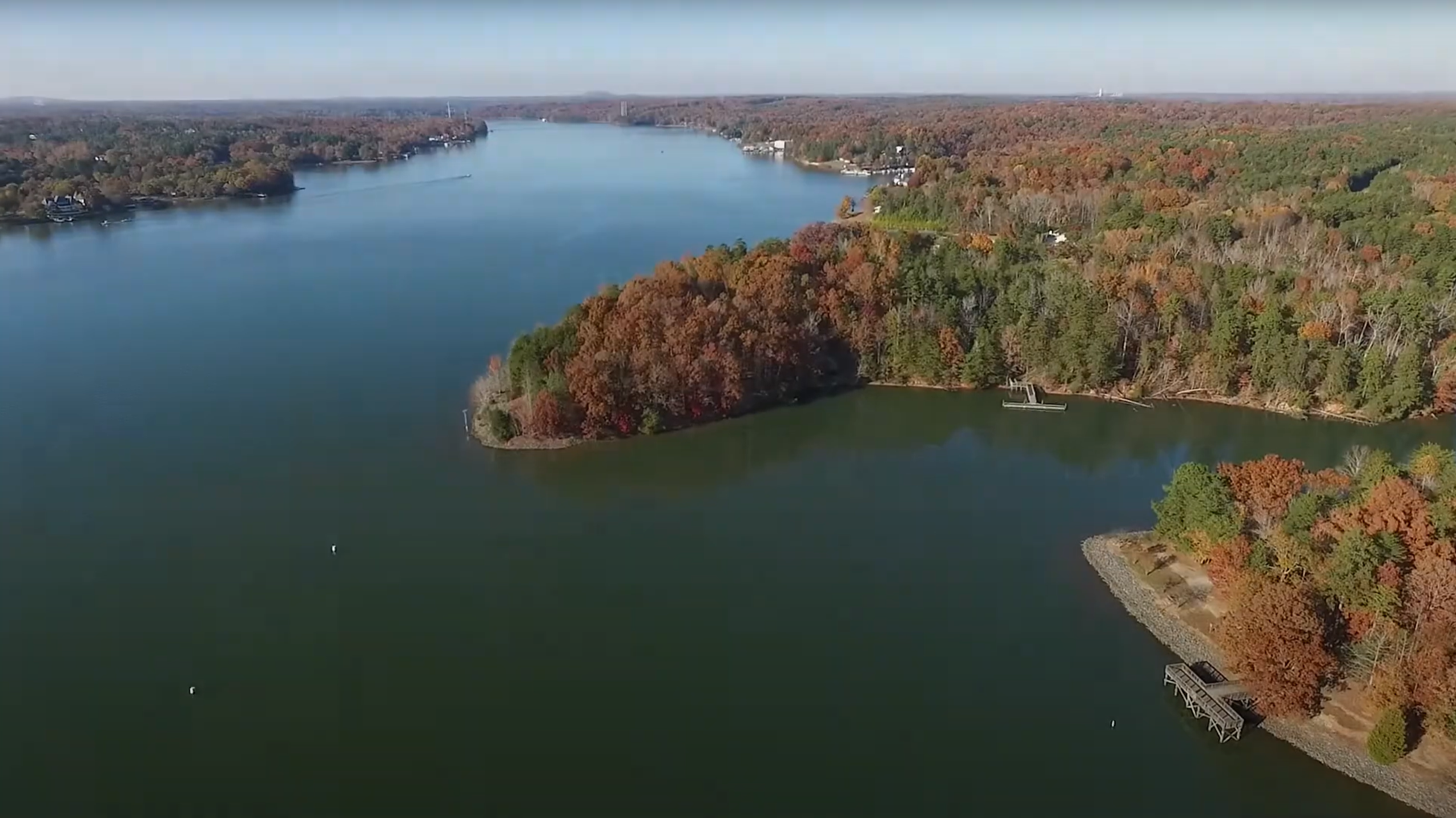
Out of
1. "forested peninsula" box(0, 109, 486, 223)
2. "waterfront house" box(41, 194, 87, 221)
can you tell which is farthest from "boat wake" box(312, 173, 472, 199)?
"waterfront house" box(41, 194, 87, 221)

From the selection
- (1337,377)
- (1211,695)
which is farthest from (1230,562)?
(1337,377)

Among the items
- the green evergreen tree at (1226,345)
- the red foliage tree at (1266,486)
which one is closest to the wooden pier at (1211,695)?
the red foliage tree at (1266,486)

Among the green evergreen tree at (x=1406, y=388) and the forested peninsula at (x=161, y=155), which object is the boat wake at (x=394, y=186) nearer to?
the forested peninsula at (x=161, y=155)

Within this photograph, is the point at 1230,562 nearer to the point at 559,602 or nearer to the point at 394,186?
the point at 559,602

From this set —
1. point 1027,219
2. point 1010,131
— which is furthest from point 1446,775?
point 1010,131

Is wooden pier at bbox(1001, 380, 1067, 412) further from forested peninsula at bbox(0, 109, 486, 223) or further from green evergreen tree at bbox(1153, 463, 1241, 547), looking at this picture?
forested peninsula at bbox(0, 109, 486, 223)

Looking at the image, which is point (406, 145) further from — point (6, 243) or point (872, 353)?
point (872, 353)
